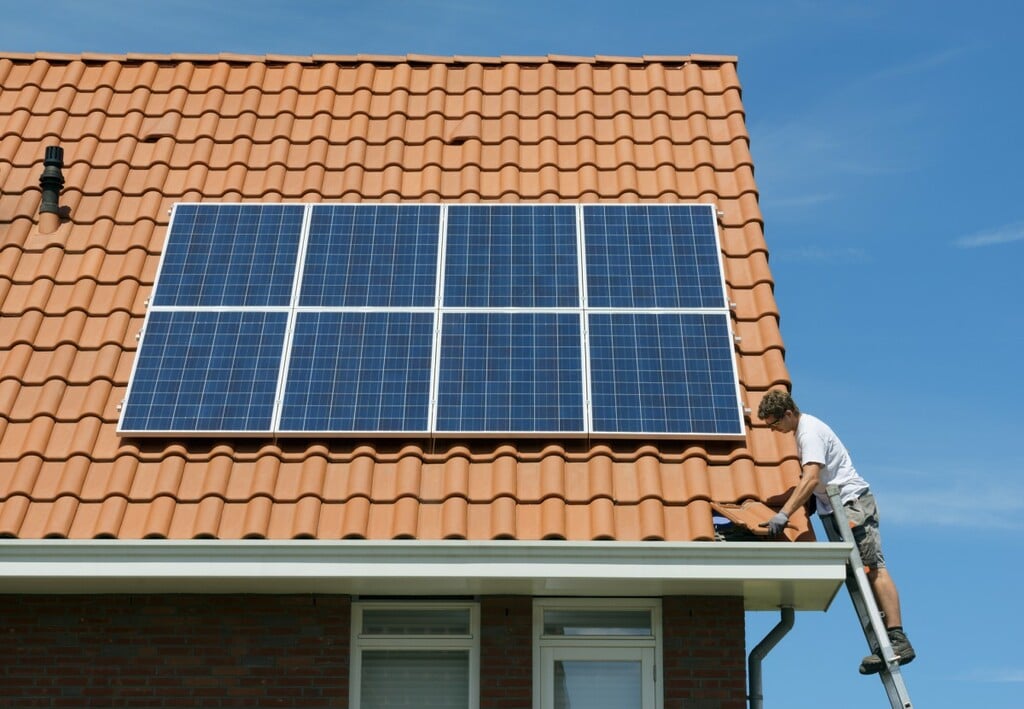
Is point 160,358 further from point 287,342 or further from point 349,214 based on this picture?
point 349,214

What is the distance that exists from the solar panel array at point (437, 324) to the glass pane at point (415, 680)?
161cm

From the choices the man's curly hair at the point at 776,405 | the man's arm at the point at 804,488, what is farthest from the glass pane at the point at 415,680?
the man's curly hair at the point at 776,405

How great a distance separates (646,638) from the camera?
34.8 feet

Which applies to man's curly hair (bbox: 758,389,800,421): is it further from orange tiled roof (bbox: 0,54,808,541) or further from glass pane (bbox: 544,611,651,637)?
glass pane (bbox: 544,611,651,637)

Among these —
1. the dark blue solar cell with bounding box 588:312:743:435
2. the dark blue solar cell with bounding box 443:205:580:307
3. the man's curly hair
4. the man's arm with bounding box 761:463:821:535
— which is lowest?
the man's arm with bounding box 761:463:821:535

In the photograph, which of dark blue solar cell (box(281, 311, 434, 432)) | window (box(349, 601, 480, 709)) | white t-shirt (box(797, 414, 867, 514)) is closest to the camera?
white t-shirt (box(797, 414, 867, 514))

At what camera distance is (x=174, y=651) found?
10.5 metres

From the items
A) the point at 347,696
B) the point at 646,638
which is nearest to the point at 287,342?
the point at 347,696

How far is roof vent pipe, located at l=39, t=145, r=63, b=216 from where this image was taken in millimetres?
13344

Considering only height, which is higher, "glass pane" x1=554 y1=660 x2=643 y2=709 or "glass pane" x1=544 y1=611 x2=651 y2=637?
"glass pane" x1=544 y1=611 x2=651 y2=637

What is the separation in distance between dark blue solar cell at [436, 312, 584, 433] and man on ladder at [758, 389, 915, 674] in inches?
58.3

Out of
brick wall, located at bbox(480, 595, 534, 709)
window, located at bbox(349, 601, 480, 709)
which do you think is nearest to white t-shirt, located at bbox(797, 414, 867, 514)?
brick wall, located at bbox(480, 595, 534, 709)

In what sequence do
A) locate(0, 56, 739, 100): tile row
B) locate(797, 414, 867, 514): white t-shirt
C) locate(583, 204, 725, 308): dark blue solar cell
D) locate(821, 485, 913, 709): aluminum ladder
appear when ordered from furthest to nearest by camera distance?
locate(0, 56, 739, 100): tile row, locate(583, 204, 725, 308): dark blue solar cell, locate(797, 414, 867, 514): white t-shirt, locate(821, 485, 913, 709): aluminum ladder

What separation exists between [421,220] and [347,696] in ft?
14.2
